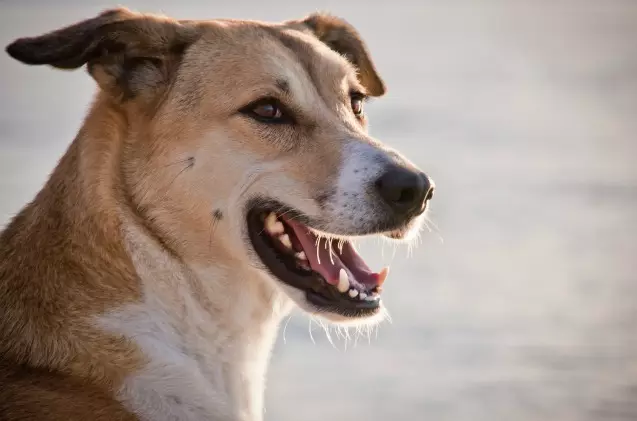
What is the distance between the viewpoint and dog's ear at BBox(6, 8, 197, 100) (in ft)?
15.4

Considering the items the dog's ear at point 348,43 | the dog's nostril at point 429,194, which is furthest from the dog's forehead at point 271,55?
the dog's nostril at point 429,194

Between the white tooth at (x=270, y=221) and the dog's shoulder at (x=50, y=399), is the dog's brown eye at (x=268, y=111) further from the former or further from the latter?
the dog's shoulder at (x=50, y=399)

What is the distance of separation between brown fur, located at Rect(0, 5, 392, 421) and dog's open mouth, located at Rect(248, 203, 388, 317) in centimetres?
18

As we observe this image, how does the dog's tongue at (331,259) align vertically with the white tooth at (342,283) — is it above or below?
above

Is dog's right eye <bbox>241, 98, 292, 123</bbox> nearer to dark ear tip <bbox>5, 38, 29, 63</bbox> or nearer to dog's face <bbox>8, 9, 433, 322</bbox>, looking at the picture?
dog's face <bbox>8, 9, 433, 322</bbox>

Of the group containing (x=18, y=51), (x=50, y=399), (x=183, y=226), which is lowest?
(x=50, y=399)

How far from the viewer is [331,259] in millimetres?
5055

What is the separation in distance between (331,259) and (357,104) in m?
0.89

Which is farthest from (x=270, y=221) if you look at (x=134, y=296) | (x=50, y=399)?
(x=50, y=399)

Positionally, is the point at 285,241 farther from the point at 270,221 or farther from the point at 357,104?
the point at 357,104

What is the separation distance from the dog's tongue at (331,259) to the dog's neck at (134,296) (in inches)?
9.8

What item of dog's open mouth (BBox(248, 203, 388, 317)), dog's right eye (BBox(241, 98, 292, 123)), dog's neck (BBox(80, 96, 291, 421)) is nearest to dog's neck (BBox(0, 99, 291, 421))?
dog's neck (BBox(80, 96, 291, 421))

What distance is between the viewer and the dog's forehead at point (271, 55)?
508 centimetres

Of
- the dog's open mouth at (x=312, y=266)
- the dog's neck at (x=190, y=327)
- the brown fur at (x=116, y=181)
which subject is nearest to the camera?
the brown fur at (x=116, y=181)
